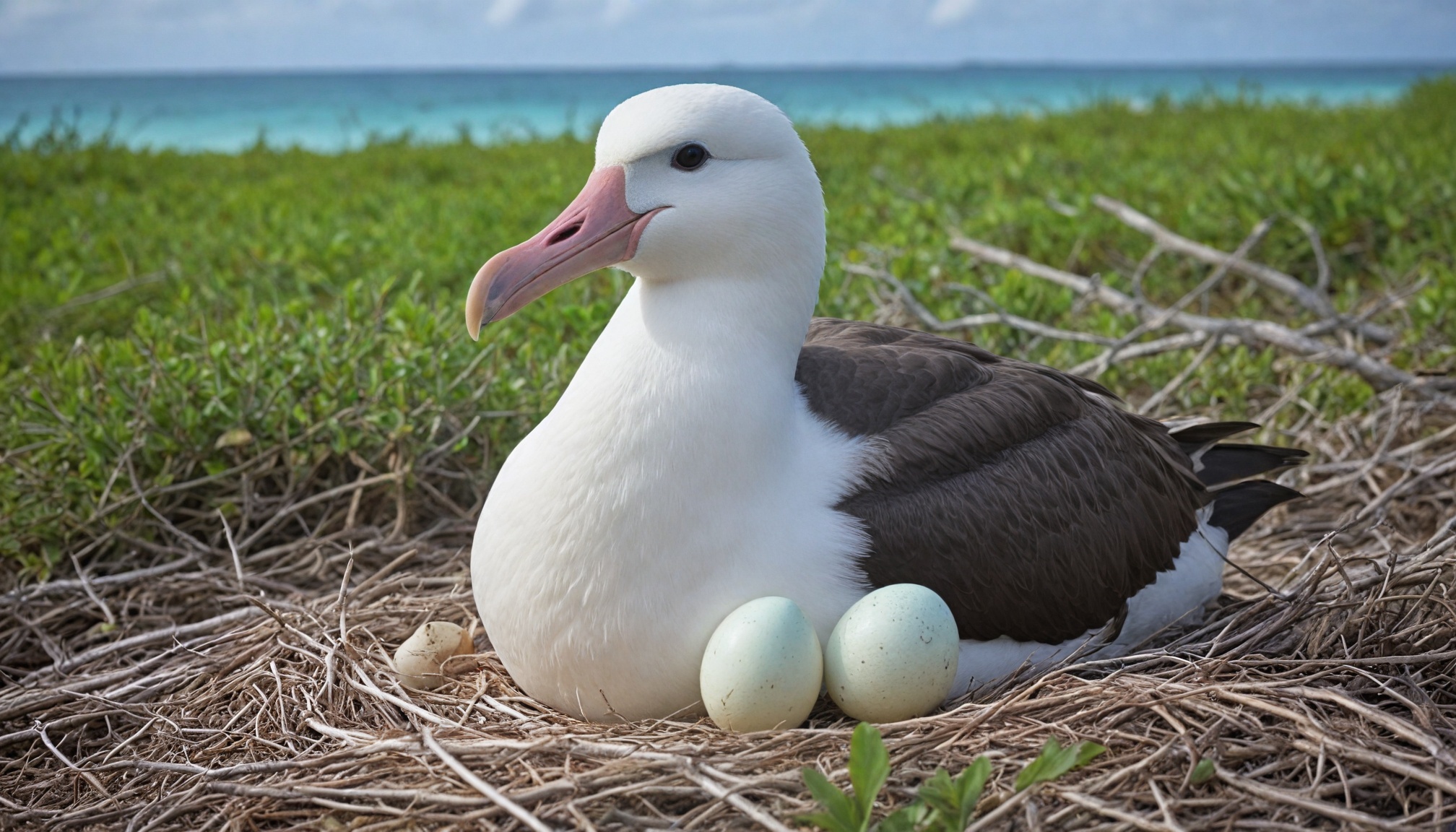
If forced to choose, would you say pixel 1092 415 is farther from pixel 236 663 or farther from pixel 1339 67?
pixel 1339 67

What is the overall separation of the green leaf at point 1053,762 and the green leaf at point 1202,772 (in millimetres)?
272

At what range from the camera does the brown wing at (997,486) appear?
297 cm

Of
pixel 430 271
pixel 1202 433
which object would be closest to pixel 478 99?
pixel 430 271

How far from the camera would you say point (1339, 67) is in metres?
106

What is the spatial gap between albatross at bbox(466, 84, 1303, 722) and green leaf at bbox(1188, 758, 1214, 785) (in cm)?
68

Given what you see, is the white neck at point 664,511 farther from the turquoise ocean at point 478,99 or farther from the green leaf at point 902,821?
the turquoise ocean at point 478,99

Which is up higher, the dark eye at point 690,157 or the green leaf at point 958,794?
the dark eye at point 690,157

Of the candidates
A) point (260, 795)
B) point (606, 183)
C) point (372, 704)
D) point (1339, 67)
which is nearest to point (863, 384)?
point (606, 183)

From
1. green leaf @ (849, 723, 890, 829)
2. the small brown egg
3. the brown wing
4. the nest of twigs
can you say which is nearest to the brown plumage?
the brown wing

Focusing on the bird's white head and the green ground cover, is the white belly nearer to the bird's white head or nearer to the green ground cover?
the bird's white head

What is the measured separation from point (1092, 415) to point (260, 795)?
251 centimetres

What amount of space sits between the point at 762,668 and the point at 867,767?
18.4 inches

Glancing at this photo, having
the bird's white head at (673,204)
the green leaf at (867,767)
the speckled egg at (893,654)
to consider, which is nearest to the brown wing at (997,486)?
the speckled egg at (893,654)

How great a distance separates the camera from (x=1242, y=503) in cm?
391
